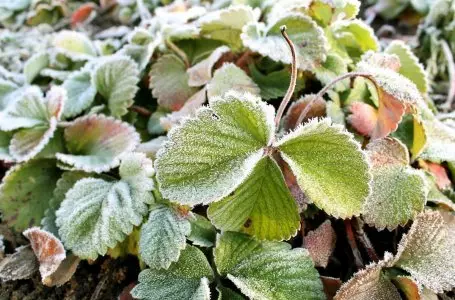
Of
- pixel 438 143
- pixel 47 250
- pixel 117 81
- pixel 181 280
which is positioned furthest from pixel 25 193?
pixel 438 143

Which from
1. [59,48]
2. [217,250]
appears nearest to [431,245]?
[217,250]

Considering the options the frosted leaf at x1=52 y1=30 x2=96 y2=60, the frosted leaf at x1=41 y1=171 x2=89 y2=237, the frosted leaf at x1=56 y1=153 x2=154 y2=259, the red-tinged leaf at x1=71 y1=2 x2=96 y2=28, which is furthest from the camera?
the red-tinged leaf at x1=71 y1=2 x2=96 y2=28

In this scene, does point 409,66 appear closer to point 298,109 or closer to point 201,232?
point 298,109

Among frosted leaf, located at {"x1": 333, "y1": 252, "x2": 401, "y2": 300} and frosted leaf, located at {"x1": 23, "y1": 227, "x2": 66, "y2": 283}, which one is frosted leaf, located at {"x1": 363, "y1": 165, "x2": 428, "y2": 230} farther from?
frosted leaf, located at {"x1": 23, "y1": 227, "x2": 66, "y2": 283}

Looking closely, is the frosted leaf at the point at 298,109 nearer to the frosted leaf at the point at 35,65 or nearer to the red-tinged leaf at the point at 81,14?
the frosted leaf at the point at 35,65

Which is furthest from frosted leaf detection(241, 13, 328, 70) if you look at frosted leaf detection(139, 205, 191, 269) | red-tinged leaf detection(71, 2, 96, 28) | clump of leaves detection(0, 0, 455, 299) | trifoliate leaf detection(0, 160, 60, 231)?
red-tinged leaf detection(71, 2, 96, 28)

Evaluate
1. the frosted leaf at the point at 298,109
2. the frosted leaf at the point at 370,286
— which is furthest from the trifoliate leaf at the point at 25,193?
the frosted leaf at the point at 370,286
